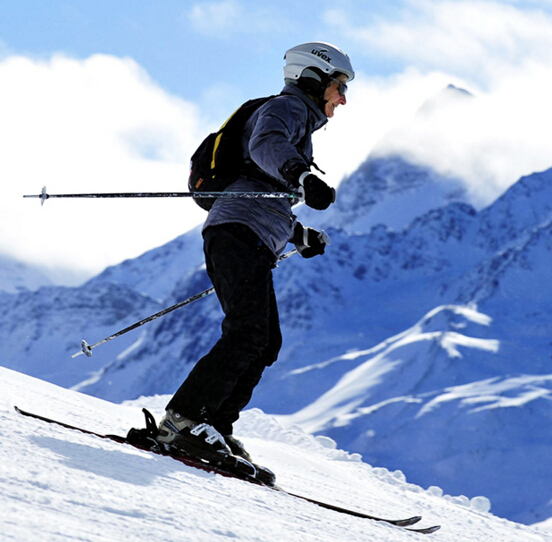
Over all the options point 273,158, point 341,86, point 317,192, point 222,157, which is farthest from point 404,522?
point 341,86

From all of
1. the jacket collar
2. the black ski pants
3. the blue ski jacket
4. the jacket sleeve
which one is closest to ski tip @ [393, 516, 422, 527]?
the black ski pants

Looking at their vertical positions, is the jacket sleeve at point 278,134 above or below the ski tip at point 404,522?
above

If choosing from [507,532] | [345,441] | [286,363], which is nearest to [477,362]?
[345,441]

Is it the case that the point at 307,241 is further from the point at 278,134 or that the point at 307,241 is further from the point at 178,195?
the point at 278,134

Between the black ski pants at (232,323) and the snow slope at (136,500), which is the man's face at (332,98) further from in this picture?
the snow slope at (136,500)

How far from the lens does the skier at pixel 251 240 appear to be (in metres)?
3.76

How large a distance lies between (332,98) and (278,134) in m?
0.60

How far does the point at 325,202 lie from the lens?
11.8 feet

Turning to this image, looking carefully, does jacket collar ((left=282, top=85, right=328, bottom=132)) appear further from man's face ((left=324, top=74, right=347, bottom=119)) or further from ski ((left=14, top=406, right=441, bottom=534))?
ski ((left=14, top=406, right=441, bottom=534))

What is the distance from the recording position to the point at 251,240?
12.8 ft

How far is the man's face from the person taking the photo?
4.20 m

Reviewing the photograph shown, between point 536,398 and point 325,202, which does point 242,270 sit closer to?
point 325,202

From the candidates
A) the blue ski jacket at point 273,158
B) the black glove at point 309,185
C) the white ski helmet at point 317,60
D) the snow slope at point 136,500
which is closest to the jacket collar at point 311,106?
the blue ski jacket at point 273,158

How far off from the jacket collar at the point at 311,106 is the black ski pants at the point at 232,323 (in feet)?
2.26
